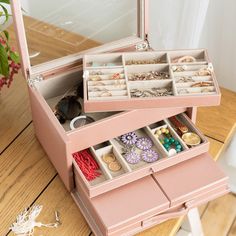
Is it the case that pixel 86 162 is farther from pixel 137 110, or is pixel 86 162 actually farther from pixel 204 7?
pixel 204 7

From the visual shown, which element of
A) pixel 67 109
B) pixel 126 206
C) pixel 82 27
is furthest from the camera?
pixel 82 27

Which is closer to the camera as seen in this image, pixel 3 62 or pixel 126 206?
pixel 126 206

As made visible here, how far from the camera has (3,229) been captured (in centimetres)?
75

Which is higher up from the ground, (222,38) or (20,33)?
(20,33)

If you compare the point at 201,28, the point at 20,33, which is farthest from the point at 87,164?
the point at 201,28

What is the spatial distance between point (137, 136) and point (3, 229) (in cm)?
29

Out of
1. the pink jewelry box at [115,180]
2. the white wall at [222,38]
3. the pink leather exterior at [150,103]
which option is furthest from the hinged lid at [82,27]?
the white wall at [222,38]

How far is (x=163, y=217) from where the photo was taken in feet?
2.41

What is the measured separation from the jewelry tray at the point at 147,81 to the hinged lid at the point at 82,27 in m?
0.06

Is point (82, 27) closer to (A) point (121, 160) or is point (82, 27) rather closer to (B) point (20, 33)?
(B) point (20, 33)

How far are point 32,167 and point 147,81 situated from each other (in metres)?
0.28

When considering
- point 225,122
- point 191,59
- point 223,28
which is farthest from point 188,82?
point 223,28

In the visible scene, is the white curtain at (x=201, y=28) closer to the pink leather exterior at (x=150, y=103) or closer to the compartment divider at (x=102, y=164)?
the pink leather exterior at (x=150, y=103)

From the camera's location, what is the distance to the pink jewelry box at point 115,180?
71cm
